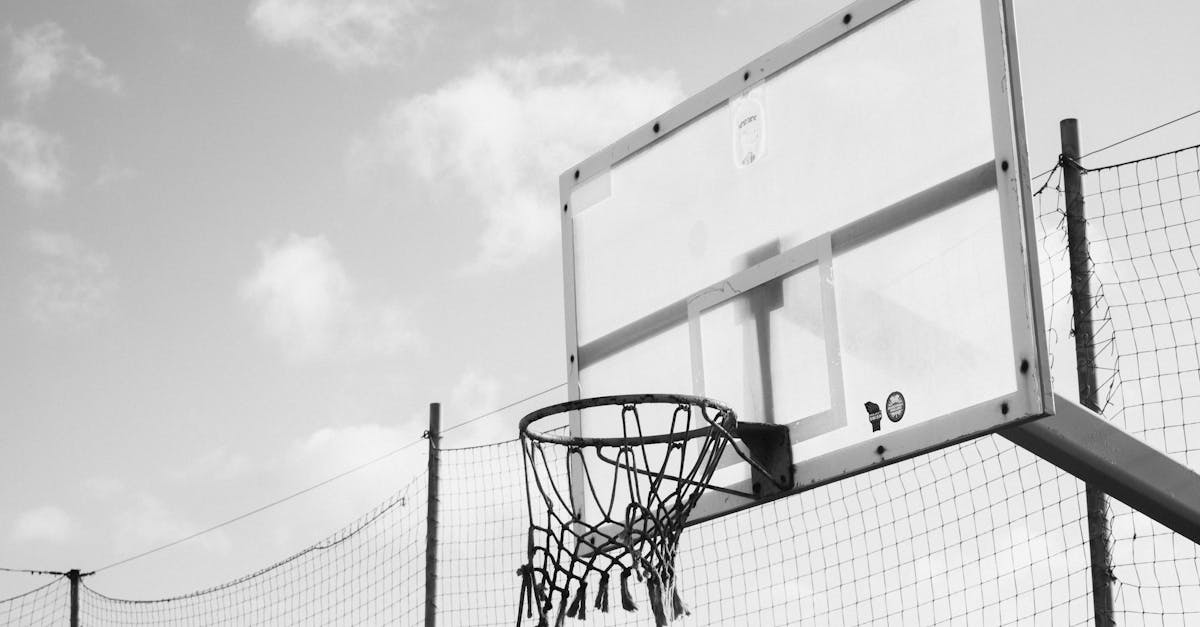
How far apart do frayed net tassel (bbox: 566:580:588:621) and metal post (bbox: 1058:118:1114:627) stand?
5.59ft

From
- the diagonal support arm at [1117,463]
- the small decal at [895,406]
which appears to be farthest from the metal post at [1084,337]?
the small decal at [895,406]

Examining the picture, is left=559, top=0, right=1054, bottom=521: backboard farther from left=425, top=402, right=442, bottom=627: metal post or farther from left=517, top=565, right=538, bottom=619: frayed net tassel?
left=425, top=402, right=442, bottom=627: metal post

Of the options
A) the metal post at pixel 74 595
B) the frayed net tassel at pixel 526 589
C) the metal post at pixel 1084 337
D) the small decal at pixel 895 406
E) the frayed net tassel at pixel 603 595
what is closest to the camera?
the small decal at pixel 895 406

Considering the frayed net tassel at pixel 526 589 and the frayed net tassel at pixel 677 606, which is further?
the frayed net tassel at pixel 526 589

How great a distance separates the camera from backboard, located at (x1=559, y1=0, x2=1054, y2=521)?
397 cm

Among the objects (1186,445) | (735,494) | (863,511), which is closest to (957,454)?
(863,511)

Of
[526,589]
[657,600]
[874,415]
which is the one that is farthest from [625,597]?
[874,415]

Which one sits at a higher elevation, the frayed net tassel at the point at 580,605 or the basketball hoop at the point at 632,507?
the basketball hoop at the point at 632,507

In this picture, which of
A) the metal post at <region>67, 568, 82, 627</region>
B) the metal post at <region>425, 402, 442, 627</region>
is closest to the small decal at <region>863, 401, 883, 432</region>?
the metal post at <region>425, 402, 442, 627</region>

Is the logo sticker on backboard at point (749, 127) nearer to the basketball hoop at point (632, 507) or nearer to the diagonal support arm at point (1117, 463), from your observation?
the basketball hoop at point (632, 507)

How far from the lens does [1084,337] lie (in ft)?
17.3

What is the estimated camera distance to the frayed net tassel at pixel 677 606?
174 inches

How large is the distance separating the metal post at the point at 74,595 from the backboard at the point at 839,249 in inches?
227

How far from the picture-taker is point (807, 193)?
4.56 m
